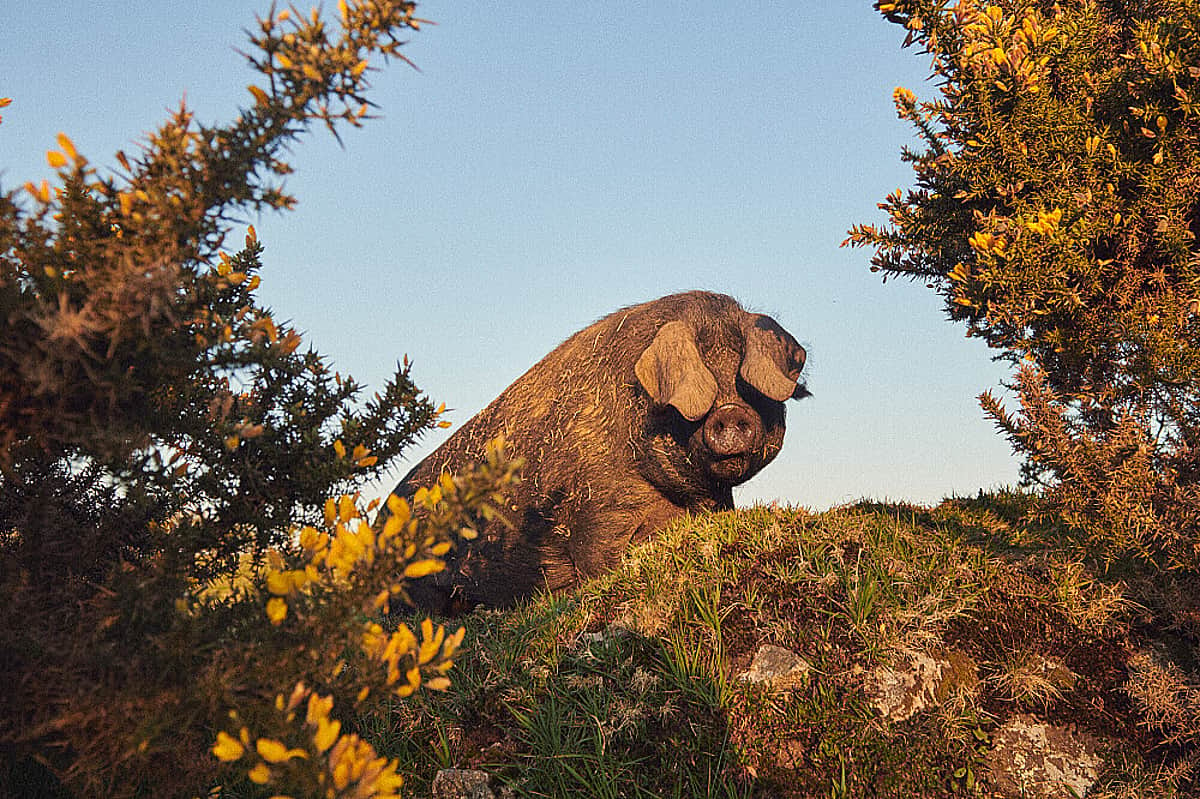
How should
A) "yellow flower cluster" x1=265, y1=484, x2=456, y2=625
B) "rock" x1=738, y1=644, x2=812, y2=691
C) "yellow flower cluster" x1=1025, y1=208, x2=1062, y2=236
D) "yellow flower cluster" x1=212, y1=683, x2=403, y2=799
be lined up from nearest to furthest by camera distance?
"yellow flower cluster" x1=212, y1=683, x2=403, y2=799 → "yellow flower cluster" x1=265, y1=484, x2=456, y2=625 → "rock" x1=738, y1=644, x2=812, y2=691 → "yellow flower cluster" x1=1025, y1=208, x2=1062, y2=236

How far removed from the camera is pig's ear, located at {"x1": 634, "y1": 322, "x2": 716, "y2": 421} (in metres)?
7.33

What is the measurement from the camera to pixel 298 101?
2838 mm

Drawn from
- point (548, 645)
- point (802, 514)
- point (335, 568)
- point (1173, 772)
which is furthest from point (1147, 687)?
point (335, 568)

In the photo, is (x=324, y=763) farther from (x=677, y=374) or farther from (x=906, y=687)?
(x=677, y=374)

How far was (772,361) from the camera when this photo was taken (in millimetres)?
7438

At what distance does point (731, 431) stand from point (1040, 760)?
3.47 metres

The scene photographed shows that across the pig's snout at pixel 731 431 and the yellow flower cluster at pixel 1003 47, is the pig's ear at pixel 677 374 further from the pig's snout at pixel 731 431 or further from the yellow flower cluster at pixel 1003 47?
the yellow flower cluster at pixel 1003 47

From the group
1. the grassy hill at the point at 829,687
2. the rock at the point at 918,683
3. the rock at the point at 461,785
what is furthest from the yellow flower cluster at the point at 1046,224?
the rock at the point at 461,785

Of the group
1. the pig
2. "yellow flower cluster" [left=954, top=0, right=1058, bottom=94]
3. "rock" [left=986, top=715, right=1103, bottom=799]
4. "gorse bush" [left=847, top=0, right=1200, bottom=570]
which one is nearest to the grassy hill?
"rock" [left=986, top=715, right=1103, bottom=799]

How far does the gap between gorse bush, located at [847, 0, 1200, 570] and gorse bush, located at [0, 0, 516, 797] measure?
14.0 feet

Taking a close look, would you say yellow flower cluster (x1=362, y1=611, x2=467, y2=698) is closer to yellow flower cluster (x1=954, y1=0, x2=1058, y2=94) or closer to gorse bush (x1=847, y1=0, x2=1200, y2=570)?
gorse bush (x1=847, y1=0, x2=1200, y2=570)

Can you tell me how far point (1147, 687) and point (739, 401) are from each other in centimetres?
376

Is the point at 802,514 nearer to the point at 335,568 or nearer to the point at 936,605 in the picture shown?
the point at 936,605

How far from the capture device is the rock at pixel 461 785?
4.62 meters
